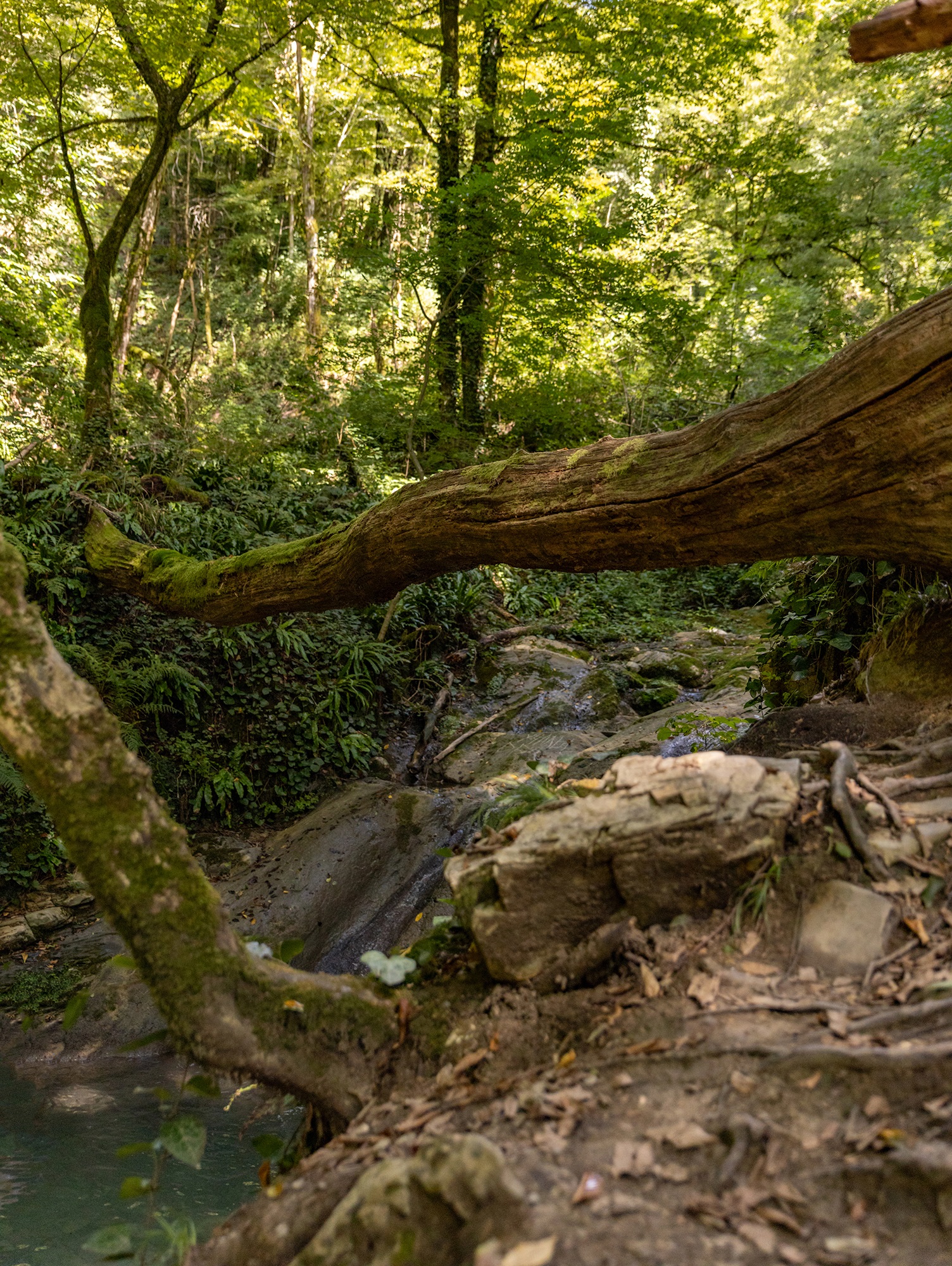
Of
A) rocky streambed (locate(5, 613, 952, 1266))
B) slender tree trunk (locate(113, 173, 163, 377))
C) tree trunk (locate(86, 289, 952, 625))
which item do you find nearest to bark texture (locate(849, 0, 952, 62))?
tree trunk (locate(86, 289, 952, 625))

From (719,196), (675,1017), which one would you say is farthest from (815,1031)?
(719,196)

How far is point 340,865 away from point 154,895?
4306 mm

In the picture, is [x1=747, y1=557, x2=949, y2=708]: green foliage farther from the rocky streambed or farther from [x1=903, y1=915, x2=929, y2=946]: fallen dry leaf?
[x1=903, y1=915, x2=929, y2=946]: fallen dry leaf

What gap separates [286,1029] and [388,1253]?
725mm

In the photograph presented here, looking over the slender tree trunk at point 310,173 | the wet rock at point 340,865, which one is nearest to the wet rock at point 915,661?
the wet rock at point 340,865

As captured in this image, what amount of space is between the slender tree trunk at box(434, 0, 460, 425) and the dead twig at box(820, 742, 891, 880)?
8988 mm

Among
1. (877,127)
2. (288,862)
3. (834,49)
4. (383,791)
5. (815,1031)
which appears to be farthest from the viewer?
(834,49)

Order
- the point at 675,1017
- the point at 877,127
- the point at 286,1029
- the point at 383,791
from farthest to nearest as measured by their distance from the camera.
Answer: the point at 877,127 → the point at 383,791 → the point at 286,1029 → the point at 675,1017

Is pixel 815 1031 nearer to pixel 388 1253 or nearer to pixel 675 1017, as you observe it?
pixel 675 1017

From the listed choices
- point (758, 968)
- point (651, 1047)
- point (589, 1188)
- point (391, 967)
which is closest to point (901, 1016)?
point (758, 968)

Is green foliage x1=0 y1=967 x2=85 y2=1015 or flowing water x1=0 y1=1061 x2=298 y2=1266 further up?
green foliage x1=0 y1=967 x2=85 y2=1015

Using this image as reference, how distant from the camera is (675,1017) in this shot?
1.95m

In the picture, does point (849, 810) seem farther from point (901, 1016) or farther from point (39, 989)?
point (39, 989)

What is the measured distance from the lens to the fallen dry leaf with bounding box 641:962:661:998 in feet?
6.68
